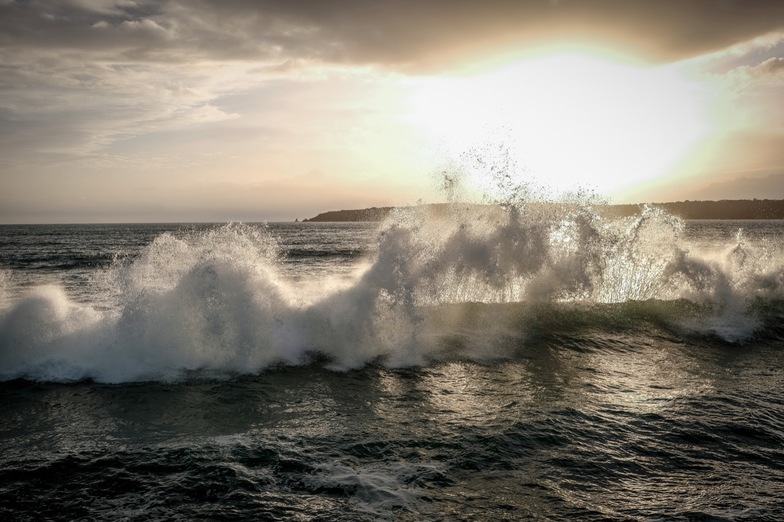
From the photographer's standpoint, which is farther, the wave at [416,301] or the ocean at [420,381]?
the wave at [416,301]

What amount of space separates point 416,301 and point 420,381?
330 cm

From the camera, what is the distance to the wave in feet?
36.8

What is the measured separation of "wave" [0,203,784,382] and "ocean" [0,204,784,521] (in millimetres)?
64

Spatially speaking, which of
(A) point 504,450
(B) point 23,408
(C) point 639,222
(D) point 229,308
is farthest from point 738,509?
(C) point 639,222

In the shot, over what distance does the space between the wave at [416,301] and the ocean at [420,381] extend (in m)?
0.06

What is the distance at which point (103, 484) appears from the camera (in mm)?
6188

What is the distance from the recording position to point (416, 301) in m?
13.5

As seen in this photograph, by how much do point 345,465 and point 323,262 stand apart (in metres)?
31.7

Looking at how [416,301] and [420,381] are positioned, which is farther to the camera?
[416,301]

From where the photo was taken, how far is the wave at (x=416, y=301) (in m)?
11.2

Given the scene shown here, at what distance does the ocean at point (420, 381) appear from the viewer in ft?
20.0

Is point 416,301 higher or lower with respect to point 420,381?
higher

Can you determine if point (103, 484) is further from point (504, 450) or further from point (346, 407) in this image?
point (504, 450)

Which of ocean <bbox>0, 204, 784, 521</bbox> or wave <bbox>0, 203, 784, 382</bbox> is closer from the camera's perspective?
ocean <bbox>0, 204, 784, 521</bbox>
